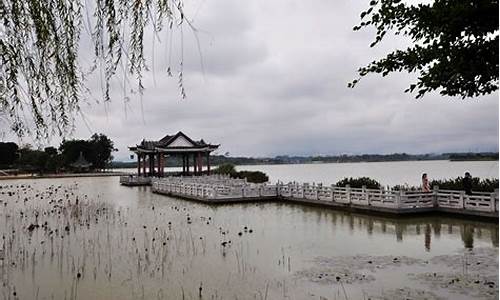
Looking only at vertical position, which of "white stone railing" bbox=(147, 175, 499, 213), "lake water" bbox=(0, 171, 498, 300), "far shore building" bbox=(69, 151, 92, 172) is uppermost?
"far shore building" bbox=(69, 151, 92, 172)

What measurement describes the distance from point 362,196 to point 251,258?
853 centimetres

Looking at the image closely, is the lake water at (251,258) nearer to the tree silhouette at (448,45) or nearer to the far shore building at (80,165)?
the tree silhouette at (448,45)

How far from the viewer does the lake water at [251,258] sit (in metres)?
7.04

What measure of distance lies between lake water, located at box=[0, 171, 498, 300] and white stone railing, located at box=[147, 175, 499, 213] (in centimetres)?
75

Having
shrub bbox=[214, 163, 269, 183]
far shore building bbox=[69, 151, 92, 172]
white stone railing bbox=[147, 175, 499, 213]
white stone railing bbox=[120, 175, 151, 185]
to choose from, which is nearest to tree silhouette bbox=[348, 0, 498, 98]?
white stone railing bbox=[147, 175, 499, 213]

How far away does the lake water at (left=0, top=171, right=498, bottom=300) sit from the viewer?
7035 mm

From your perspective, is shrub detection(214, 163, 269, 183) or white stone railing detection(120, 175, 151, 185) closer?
shrub detection(214, 163, 269, 183)

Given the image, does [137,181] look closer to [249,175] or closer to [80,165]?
[249,175]

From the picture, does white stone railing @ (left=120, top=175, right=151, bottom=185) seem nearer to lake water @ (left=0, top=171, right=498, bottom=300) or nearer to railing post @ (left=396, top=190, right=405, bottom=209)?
lake water @ (left=0, top=171, right=498, bottom=300)

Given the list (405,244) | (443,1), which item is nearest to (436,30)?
(443,1)

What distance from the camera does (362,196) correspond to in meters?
16.7

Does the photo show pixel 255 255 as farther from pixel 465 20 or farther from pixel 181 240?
pixel 465 20

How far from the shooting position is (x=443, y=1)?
14.7ft

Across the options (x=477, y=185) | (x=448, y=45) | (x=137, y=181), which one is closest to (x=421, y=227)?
(x=477, y=185)
